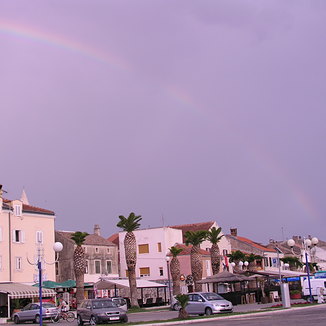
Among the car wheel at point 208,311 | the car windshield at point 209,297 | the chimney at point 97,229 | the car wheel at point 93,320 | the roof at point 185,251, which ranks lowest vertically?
the car wheel at point 208,311

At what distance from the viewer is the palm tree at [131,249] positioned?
4916 centimetres

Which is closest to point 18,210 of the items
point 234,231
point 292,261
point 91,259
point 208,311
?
point 91,259

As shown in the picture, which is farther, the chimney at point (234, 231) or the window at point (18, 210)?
the chimney at point (234, 231)

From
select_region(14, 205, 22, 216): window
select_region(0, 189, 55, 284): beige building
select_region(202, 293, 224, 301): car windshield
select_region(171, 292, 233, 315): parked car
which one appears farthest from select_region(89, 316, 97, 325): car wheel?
select_region(14, 205, 22, 216): window

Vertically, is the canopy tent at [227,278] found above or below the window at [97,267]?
below

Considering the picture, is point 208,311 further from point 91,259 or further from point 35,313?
point 91,259

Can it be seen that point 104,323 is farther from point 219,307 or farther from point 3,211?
point 3,211

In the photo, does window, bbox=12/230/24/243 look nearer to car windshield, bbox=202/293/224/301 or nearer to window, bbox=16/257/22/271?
window, bbox=16/257/22/271

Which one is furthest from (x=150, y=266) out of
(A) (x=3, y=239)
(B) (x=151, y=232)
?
(A) (x=3, y=239)

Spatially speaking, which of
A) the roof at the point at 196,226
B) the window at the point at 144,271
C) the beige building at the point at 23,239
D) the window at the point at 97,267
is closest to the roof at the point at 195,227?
the roof at the point at 196,226

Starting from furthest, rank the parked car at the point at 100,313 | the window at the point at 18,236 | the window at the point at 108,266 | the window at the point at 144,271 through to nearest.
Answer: the window at the point at 144,271 → the window at the point at 108,266 → the window at the point at 18,236 → the parked car at the point at 100,313

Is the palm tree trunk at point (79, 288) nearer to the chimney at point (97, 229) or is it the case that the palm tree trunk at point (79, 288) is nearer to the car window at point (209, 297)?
the car window at point (209, 297)

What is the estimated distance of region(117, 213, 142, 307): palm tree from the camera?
161ft

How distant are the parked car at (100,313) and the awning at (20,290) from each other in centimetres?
1996
